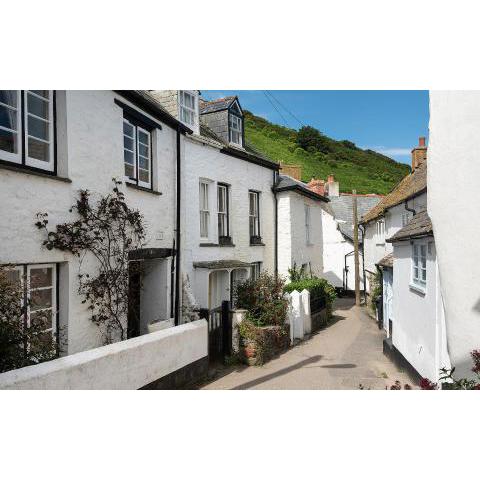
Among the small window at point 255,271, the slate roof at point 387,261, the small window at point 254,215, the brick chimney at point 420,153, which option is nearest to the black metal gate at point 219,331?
the small window at point 255,271

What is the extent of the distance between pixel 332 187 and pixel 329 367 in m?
2.25

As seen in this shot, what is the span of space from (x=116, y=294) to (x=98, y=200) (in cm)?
88

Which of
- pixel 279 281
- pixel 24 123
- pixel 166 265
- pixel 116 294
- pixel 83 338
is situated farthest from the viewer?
pixel 279 281

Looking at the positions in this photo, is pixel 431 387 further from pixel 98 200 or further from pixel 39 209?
pixel 39 209

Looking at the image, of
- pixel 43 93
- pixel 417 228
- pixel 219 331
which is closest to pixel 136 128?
pixel 43 93

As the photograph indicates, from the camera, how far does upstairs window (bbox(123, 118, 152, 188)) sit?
367 cm

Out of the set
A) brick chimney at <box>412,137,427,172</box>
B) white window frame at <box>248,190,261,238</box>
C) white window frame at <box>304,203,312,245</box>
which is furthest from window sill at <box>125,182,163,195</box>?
brick chimney at <box>412,137,427,172</box>

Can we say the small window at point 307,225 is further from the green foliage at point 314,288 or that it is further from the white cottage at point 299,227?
the green foliage at point 314,288

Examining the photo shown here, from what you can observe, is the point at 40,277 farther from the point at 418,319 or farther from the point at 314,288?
the point at 418,319

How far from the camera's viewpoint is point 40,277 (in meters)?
2.91
